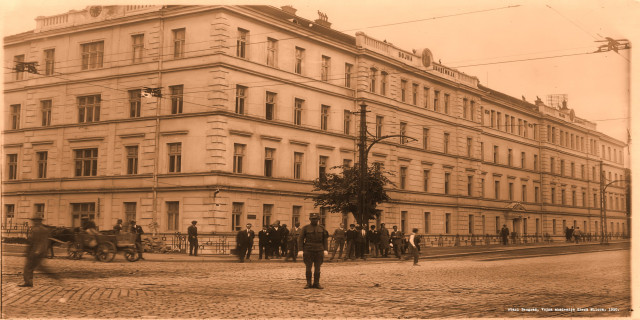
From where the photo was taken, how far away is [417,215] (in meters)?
51.3

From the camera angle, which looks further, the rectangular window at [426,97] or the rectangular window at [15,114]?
the rectangular window at [426,97]

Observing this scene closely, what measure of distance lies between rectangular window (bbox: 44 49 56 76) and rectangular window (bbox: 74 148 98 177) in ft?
15.6

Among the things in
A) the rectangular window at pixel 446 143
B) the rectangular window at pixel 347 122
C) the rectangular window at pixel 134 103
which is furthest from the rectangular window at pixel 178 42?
the rectangular window at pixel 446 143

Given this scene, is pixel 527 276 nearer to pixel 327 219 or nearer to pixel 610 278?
pixel 610 278

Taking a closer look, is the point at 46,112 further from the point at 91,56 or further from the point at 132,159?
the point at 132,159

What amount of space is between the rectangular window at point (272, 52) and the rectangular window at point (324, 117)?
5.27 metres

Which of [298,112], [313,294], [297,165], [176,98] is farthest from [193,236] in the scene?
[313,294]

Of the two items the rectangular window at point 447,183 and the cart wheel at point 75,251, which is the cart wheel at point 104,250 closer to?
the cart wheel at point 75,251

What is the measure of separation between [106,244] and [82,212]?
14.7 meters

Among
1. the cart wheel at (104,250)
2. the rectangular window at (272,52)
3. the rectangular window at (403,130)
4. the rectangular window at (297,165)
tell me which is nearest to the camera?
the cart wheel at (104,250)

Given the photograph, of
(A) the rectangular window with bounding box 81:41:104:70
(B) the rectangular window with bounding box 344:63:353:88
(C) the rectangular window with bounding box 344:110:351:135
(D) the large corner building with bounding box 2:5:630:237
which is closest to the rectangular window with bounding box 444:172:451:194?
(C) the rectangular window with bounding box 344:110:351:135

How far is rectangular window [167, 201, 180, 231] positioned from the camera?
37.2m

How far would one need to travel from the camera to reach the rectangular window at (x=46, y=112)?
3866 cm

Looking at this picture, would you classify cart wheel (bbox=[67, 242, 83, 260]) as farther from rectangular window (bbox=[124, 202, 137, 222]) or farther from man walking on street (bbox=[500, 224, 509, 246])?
man walking on street (bbox=[500, 224, 509, 246])
